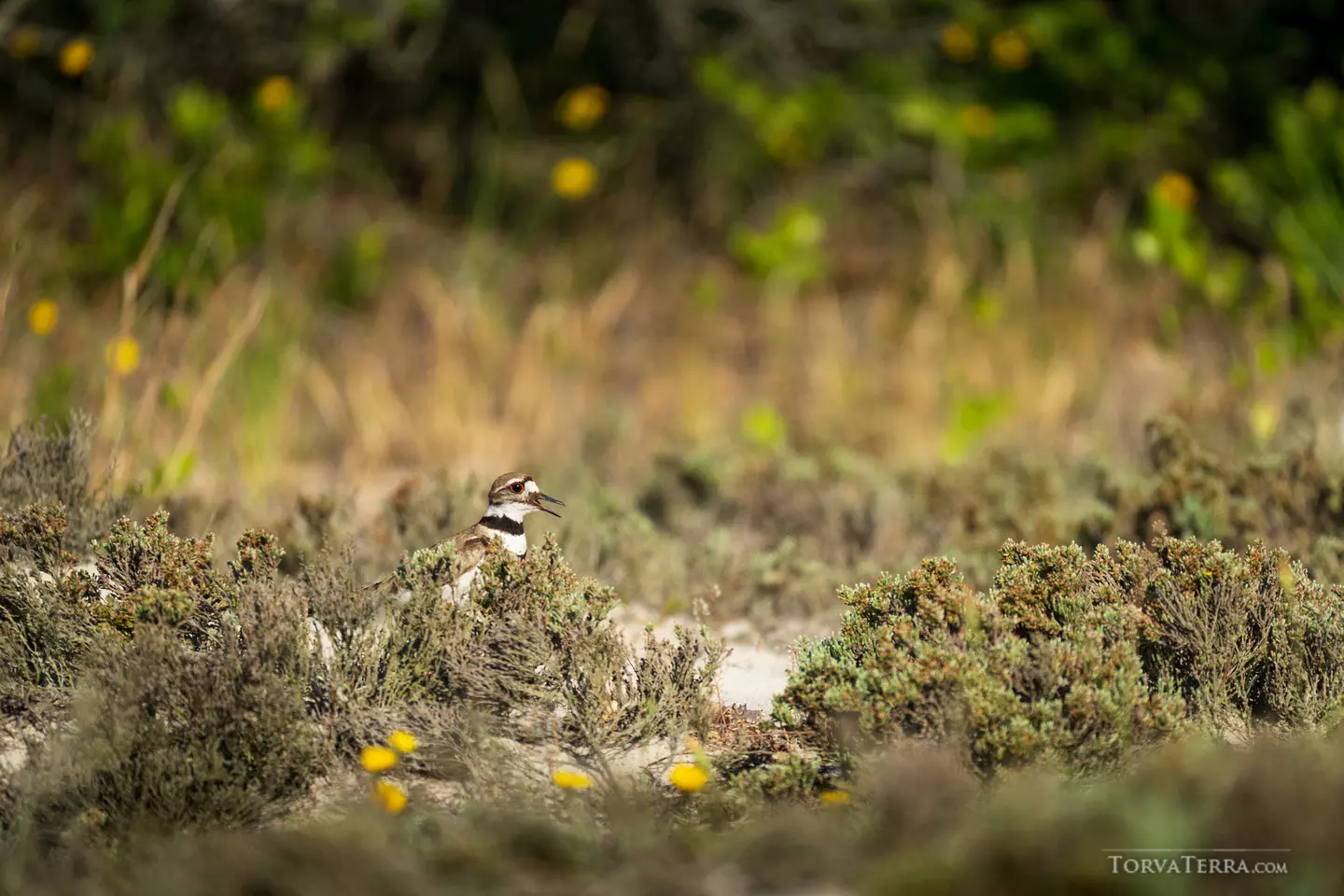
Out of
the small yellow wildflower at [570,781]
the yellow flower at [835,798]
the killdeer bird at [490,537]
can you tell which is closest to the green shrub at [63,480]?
the killdeer bird at [490,537]

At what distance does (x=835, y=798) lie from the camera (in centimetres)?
296

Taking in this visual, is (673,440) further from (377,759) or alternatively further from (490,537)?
(377,759)

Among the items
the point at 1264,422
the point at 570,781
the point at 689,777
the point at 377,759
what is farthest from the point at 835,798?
the point at 1264,422

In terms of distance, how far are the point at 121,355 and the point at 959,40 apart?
587 cm

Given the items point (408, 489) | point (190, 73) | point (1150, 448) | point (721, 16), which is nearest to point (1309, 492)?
point (1150, 448)

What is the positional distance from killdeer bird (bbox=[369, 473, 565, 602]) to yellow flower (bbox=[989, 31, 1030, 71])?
219 inches

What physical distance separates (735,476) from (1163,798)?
3.76 m

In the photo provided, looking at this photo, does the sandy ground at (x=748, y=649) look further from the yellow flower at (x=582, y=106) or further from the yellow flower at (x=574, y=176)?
the yellow flower at (x=582, y=106)

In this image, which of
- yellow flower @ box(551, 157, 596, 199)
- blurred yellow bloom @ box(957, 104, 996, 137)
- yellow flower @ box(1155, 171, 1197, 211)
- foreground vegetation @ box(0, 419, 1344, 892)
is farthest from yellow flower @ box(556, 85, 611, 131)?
foreground vegetation @ box(0, 419, 1344, 892)

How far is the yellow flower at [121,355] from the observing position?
480 centimetres

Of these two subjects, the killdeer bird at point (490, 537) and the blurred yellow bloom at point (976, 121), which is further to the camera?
the blurred yellow bloom at point (976, 121)

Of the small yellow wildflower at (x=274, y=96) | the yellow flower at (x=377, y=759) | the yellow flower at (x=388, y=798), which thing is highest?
the small yellow wildflower at (x=274, y=96)

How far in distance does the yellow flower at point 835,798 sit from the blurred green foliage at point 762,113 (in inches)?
184

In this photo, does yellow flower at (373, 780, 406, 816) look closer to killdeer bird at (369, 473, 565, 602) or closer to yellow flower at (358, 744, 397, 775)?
yellow flower at (358, 744, 397, 775)
